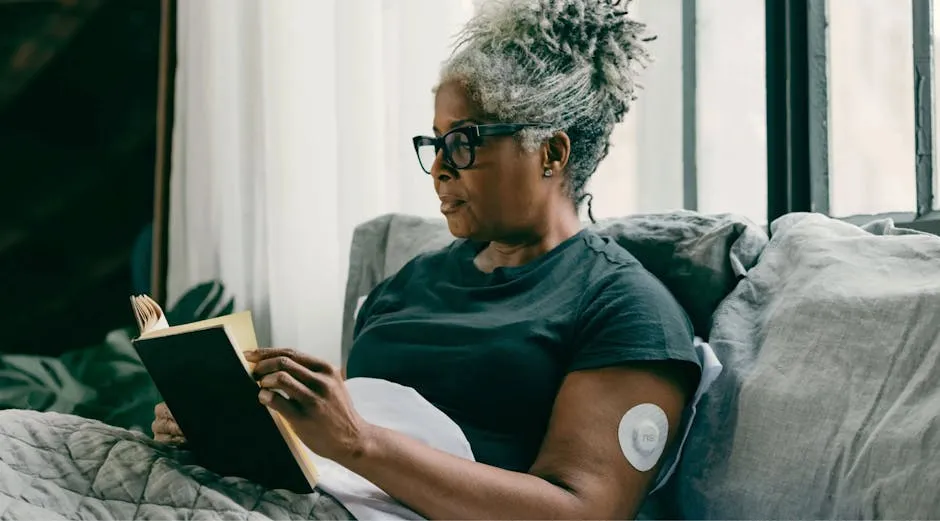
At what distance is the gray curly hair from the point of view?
1.20 meters

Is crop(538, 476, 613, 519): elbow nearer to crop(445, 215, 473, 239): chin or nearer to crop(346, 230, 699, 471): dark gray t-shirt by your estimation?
crop(346, 230, 699, 471): dark gray t-shirt

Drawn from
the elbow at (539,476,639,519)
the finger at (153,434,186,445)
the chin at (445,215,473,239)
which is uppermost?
the chin at (445,215,473,239)

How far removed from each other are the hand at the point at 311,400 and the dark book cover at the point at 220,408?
0.07 feet

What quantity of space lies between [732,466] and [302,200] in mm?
1482

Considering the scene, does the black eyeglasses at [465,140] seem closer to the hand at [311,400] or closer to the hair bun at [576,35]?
the hair bun at [576,35]

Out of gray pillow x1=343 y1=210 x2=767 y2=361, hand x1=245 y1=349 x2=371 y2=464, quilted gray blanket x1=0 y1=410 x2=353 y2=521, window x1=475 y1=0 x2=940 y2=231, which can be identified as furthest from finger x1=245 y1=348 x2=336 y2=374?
window x1=475 y1=0 x2=940 y2=231

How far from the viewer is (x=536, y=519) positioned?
0.95 metres

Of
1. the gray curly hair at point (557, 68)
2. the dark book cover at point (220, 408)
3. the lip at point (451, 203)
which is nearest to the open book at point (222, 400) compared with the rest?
the dark book cover at point (220, 408)

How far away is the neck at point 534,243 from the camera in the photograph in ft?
4.08

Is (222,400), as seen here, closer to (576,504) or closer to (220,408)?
(220,408)

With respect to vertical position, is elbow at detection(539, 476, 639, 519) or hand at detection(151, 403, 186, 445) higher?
hand at detection(151, 403, 186, 445)

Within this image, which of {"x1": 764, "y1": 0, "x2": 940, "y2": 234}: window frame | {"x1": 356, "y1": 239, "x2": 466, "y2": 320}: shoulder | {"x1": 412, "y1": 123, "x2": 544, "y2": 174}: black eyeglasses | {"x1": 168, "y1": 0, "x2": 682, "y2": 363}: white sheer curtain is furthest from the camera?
{"x1": 168, "y1": 0, "x2": 682, "y2": 363}: white sheer curtain

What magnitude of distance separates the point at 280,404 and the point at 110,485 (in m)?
0.19

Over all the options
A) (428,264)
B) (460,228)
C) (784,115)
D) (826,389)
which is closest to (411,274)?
(428,264)
